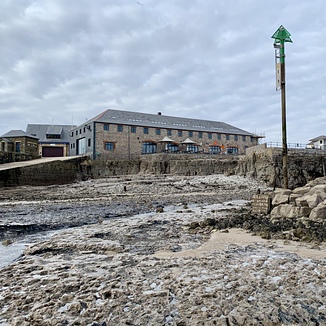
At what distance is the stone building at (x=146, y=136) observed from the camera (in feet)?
147

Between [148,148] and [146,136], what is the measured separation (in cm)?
212

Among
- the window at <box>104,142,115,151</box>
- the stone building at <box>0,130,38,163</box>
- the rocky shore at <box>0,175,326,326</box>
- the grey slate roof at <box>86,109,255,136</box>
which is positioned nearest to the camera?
the rocky shore at <box>0,175,326,326</box>

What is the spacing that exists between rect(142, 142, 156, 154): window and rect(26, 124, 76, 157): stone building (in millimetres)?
20339

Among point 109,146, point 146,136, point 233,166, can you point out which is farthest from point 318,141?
point 109,146

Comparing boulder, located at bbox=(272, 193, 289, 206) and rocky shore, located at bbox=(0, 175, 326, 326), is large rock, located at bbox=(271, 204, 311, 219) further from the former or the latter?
rocky shore, located at bbox=(0, 175, 326, 326)

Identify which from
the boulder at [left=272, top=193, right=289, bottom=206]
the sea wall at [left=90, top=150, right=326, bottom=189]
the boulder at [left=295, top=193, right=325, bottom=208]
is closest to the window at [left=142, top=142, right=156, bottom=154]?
the sea wall at [left=90, top=150, right=326, bottom=189]

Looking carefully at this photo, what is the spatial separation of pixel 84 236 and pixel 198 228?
3.67 m

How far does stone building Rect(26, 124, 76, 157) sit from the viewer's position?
195 feet

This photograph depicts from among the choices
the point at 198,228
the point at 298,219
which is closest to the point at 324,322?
the point at 198,228

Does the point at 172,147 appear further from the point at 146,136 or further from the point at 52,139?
the point at 52,139

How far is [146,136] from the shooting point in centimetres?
4797

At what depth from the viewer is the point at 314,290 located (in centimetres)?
407

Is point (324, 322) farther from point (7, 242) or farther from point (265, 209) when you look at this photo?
point (265, 209)

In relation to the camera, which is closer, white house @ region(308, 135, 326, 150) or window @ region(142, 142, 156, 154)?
window @ region(142, 142, 156, 154)
